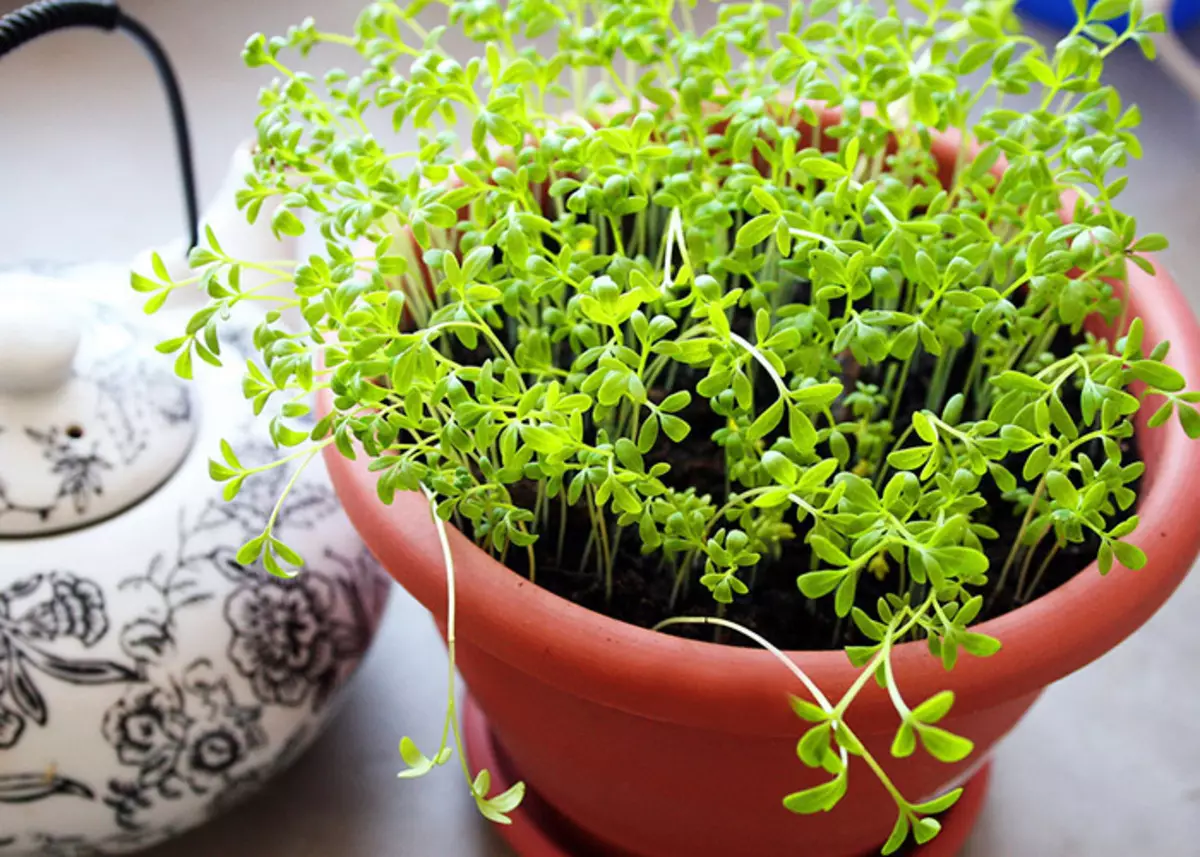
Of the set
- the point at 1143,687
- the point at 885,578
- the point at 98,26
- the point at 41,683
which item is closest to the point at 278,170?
the point at 98,26

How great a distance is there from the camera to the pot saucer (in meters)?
0.80

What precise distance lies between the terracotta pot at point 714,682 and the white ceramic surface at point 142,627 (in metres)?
0.13

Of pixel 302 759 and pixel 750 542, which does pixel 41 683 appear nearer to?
pixel 302 759

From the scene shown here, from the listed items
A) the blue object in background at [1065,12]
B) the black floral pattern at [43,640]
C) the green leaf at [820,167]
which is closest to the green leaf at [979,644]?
the green leaf at [820,167]

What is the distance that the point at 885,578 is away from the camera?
68 centimetres

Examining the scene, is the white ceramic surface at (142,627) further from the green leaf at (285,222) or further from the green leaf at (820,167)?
the green leaf at (820,167)

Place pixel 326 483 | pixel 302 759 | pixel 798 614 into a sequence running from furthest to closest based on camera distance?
pixel 302 759
pixel 326 483
pixel 798 614

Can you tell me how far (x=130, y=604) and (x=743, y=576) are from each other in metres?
0.37

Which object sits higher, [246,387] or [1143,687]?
[246,387]

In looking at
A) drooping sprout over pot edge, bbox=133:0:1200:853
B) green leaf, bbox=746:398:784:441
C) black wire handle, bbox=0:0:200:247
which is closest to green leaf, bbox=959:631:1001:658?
drooping sprout over pot edge, bbox=133:0:1200:853

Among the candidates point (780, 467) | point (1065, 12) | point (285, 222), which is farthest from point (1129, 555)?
point (1065, 12)

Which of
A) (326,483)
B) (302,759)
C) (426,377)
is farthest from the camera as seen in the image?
(302,759)

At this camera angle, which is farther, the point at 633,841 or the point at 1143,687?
the point at 1143,687

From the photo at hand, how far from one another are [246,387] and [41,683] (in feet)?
0.85
